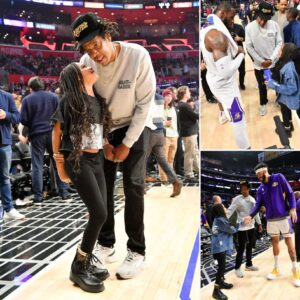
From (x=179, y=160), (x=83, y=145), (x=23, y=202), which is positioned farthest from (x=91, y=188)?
(x=179, y=160)

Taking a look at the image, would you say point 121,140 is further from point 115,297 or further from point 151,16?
point 151,16

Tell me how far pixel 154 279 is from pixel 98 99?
0.94 metres

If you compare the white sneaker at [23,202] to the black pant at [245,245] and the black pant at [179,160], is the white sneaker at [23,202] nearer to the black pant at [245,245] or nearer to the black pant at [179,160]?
the black pant at [179,160]

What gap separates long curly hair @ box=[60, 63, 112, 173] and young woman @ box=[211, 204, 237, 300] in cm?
67

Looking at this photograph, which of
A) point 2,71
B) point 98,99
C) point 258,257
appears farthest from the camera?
point 2,71

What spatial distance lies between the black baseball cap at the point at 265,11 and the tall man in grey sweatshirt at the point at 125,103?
23.4 inches

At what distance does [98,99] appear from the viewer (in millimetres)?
1997

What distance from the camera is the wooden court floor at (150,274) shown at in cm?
189

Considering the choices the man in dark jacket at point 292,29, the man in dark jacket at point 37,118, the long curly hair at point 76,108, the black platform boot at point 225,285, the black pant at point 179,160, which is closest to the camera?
the man in dark jacket at point 292,29

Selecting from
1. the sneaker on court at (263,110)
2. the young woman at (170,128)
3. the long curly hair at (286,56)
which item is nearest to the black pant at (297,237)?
the sneaker on court at (263,110)

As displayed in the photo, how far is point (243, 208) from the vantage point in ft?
5.57

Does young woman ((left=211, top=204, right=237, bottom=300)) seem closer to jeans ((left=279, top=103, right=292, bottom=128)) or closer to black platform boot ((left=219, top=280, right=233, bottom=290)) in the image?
black platform boot ((left=219, top=280, right=233, bottom=290))

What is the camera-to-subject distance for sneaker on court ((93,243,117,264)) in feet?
7.37

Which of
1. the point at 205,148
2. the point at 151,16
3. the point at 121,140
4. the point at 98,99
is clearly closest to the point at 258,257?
the point at 205,148
